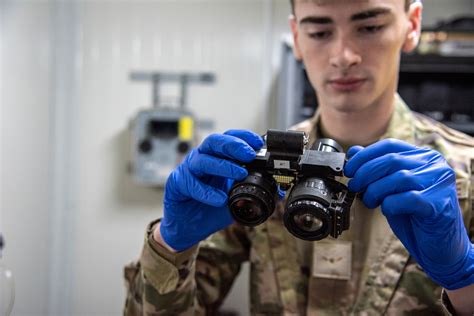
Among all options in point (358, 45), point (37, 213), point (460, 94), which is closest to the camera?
point (358, 45)

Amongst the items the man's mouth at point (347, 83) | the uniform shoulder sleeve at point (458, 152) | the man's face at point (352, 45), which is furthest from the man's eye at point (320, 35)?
the uniform shoulder sleeve at point (458, 152)

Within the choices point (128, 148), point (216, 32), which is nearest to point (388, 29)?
point (216, 32)

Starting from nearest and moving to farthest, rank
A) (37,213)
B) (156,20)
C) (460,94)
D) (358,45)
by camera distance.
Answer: (358,45)
(460,94)
(37,213)
(156,20)

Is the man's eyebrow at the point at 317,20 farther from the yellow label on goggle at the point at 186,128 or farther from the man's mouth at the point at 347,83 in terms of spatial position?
the yellow label on goggle at the point at 186,128

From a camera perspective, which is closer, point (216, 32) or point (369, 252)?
point (369, 252)

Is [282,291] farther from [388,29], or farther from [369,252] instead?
[388,29]

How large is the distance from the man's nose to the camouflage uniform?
22 centimetres

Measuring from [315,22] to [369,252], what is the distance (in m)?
0.53

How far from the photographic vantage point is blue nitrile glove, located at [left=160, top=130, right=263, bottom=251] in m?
0.79

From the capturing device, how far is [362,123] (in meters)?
1.09

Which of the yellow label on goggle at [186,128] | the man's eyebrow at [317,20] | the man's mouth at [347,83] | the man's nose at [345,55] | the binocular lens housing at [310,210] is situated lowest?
the yellow label on goggle at [186,128]

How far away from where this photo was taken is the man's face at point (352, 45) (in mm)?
961

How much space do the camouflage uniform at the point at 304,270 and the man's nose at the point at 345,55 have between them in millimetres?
223

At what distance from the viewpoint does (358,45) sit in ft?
3.21
